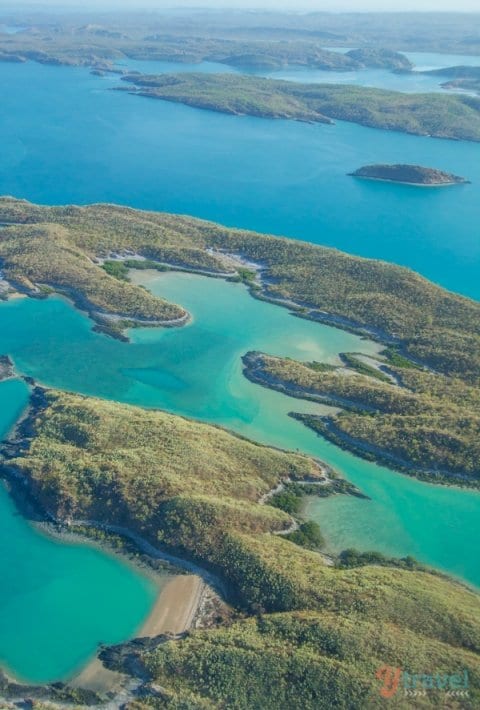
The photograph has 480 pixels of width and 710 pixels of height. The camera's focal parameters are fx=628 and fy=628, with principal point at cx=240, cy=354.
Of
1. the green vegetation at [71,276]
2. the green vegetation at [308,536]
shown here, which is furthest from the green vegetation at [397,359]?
the green vegetation at [308,536]

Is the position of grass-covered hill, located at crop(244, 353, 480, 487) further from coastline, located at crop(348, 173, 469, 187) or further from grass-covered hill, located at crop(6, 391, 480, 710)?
coastline, located at crop(348, 173, 469, 187)

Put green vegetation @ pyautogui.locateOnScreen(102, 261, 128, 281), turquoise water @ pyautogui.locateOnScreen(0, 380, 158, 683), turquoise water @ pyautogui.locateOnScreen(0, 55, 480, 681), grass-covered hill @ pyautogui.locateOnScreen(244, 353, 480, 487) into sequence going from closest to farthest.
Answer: turquoise water @ pyautogui.locateOnScreen(0, 380, 158, 683), turquoise water @ pyautogui.locateOnScreen(0, 55, 480, 681), grass-covered hill @ pyautogui.locateOnScreen(244, 353, 480, 487), green vegetation @ pyautogui.locateOnScreen(102, 261, 128, 281)

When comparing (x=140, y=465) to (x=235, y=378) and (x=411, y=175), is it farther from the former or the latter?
(x=411, y=175)

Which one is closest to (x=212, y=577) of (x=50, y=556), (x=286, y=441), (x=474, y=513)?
(x=50, y=556)

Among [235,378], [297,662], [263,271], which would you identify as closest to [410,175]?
[263,271]

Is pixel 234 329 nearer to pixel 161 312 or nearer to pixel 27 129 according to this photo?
pixel 161 312

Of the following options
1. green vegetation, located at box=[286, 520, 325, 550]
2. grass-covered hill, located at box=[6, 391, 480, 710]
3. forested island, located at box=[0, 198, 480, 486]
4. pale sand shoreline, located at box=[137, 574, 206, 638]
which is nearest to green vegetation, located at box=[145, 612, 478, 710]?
grass-covered hill, located at box=[6, 391, 480, 710]

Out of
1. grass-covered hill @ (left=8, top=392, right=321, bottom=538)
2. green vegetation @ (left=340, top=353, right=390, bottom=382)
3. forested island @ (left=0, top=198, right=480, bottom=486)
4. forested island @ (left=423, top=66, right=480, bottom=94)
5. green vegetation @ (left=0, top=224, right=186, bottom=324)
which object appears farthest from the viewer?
forested island @ (left=423, top=66, right=480, bottom=94)

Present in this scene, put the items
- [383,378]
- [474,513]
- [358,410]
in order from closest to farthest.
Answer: [474,513]
[358,410]
[383,378]
